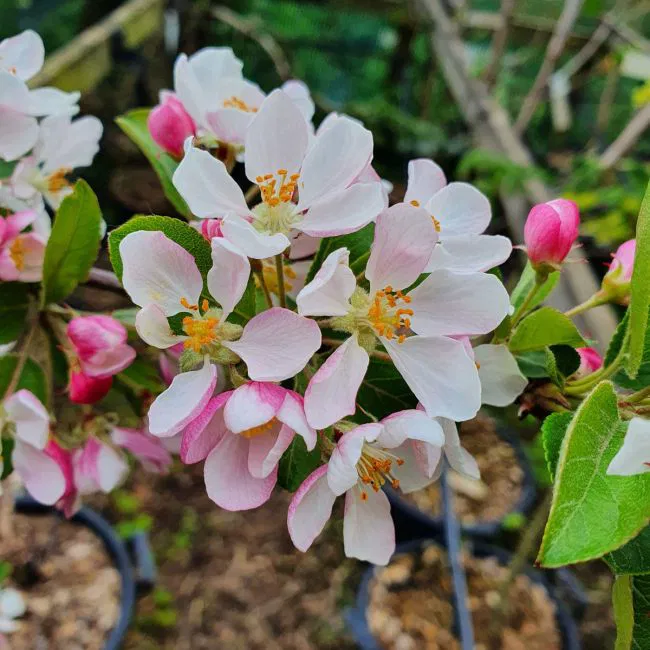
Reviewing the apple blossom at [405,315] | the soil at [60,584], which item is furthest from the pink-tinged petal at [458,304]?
the soil at [60,584]

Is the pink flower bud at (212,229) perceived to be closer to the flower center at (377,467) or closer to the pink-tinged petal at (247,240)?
the pink-tinged petal at (247,240)

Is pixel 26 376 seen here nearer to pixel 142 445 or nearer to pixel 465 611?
pixel 142 445

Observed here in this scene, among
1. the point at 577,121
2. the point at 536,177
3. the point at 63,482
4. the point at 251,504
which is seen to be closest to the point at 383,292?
the point at 251,504

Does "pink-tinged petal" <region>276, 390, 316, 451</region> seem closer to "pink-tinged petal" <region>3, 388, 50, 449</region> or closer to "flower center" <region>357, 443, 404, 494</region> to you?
"flower center" <region>357, 443, 404, 494</region>

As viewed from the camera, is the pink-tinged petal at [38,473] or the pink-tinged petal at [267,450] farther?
the pink-tinged petal at [38,473]

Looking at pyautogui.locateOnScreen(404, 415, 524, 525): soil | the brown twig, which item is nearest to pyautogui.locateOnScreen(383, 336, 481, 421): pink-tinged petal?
pyautogui.locateOnScreen(404, 415, 524, 525): soil

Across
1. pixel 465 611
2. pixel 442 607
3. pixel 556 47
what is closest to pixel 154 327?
pixel 465 611
